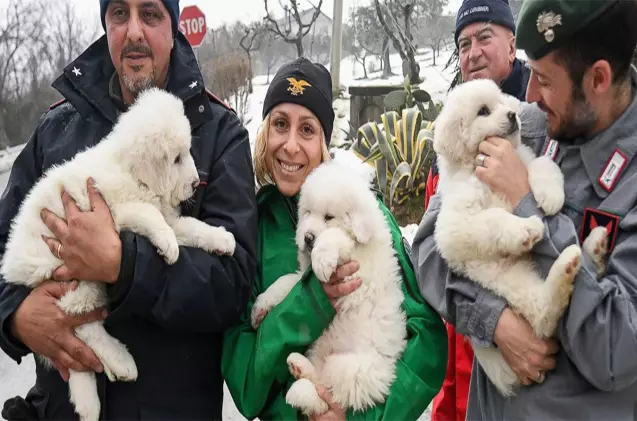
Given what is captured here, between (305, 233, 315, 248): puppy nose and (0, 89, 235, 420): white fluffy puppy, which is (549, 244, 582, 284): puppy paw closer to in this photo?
(305, 233, 315, 248): puppy nose

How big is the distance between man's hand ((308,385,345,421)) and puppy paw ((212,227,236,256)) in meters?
0.76

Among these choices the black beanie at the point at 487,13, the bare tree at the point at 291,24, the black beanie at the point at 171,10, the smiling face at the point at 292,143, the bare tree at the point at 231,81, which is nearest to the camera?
the black beanie at the point at 171,10

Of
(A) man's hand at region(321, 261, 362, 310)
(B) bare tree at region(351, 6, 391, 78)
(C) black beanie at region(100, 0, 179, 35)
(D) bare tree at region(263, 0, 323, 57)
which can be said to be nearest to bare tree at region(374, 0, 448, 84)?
(B) bare tree at region(351, 6, 391, 78)

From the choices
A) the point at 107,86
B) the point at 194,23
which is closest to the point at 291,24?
the point at 194,23

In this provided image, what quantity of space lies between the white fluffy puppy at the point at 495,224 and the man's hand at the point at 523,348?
0.04m

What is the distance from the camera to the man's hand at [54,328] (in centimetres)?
201

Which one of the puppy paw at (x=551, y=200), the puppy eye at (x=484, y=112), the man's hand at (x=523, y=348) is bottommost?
the man's hand at (x=523, y=348)

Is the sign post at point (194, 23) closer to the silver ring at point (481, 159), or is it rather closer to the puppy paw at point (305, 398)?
the silver ring at point (481, 159)

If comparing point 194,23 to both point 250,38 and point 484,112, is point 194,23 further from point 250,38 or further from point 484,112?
point 250,38

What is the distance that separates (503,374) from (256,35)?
1303cm

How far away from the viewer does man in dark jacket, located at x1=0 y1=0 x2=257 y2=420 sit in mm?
1917

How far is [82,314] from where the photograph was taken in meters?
2.03

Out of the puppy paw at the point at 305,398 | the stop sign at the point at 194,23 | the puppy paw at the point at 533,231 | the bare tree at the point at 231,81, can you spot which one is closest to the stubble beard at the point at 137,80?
the puppy paw at the point at 305,398

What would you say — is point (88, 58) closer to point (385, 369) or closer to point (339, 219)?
point (339, 219)
